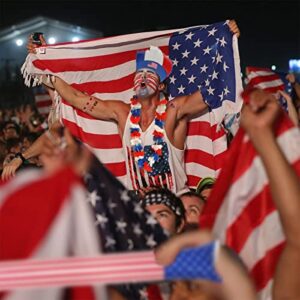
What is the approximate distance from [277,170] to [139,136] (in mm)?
3882

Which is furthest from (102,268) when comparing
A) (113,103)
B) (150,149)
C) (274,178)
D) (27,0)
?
(27,0)

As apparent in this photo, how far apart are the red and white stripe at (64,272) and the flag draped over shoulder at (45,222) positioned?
1cm

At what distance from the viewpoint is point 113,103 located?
682 centimetres

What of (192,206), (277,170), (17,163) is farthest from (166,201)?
(17,163)

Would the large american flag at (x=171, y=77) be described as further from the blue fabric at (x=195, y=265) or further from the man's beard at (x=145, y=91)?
the blue fabric at (x=195, y=265)

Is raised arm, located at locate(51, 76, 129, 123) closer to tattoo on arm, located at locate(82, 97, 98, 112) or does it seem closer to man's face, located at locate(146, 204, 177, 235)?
tattoo on arm, located at locate(82, 97, 98, 112)

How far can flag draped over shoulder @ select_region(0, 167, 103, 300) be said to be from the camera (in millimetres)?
1980

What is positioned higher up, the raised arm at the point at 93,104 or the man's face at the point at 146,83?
the raised arm at the point at 93,104

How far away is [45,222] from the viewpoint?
198cm

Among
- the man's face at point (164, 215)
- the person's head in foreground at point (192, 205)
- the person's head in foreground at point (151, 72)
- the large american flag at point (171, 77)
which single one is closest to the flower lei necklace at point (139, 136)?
the person's head in foreground at point (151, 72)

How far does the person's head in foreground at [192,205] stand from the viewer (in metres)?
4.51

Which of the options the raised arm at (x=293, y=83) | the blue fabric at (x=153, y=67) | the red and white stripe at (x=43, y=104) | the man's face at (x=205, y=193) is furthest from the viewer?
the red and white stripe at (x=43, y=104)

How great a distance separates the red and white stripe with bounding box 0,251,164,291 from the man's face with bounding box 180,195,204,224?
7.72 feet

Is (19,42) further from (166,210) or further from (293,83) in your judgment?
(166,210)
